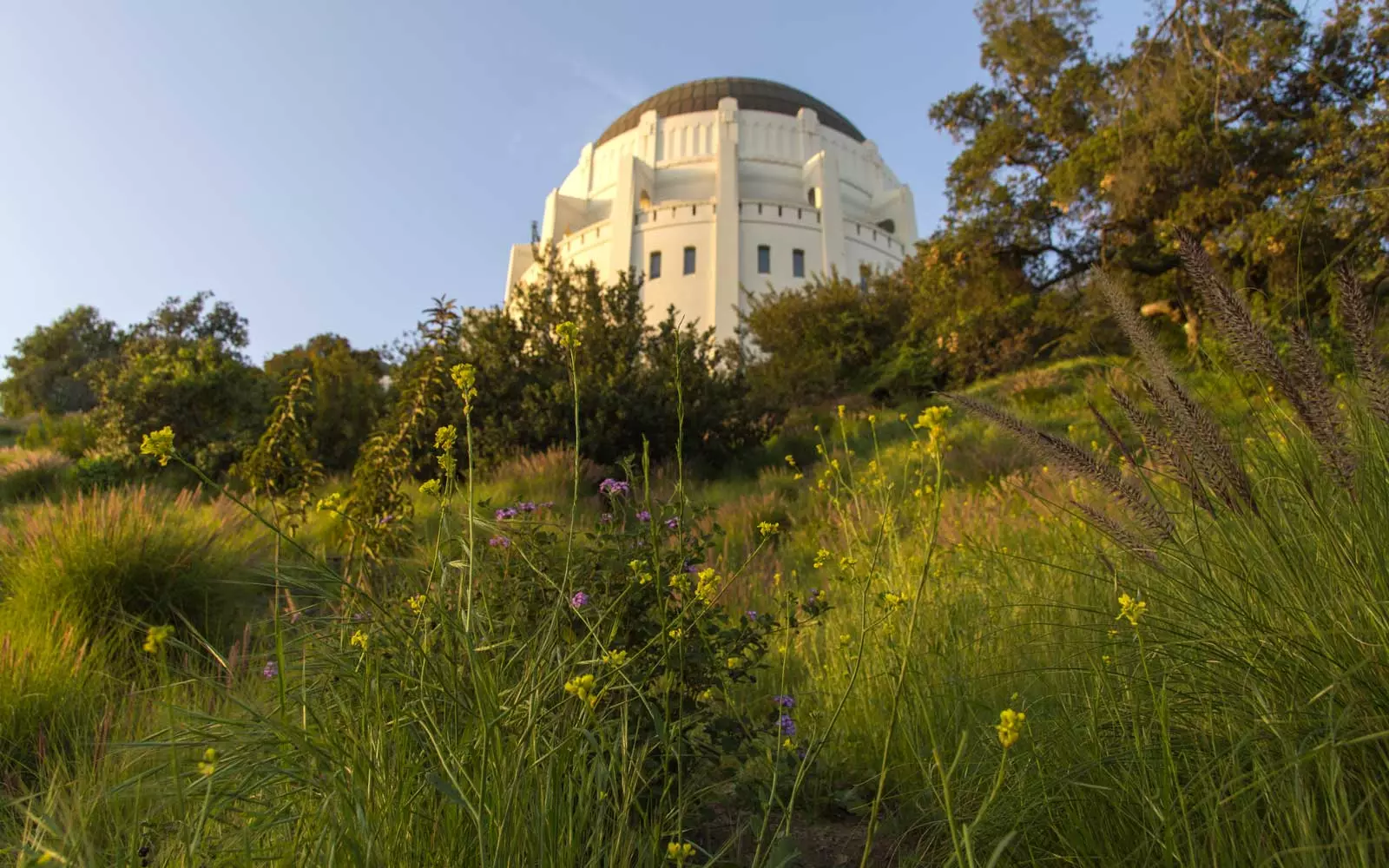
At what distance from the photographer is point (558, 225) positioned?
1628 inches

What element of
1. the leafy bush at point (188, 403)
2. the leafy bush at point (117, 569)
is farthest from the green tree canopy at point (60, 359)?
the leafy bush at point (117, 569)

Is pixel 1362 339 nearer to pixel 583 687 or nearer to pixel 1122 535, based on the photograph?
pixel 1122 535

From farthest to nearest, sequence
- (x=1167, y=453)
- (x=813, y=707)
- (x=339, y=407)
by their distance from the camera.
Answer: (x=339, y=407)
(x=813, y=707)
(x=1167, y=453)

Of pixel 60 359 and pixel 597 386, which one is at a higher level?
pixel 60 359

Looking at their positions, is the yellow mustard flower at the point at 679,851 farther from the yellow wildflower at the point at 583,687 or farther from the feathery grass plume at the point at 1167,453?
the feathery grass plume at the point at 1167,453

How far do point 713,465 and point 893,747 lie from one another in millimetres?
9381

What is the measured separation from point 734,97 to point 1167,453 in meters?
46.5

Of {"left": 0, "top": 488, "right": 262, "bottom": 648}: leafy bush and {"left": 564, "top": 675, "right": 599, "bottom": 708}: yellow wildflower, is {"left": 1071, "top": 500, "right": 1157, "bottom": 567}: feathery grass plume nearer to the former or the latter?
{"left": 564, "top": 675, "right": 599, "bottom": 708}: yellow wildflower

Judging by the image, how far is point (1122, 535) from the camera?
1.71m

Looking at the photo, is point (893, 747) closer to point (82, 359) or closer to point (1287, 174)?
point (1287, 174)

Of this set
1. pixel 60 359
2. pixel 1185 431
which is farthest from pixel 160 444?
pixel 60 359

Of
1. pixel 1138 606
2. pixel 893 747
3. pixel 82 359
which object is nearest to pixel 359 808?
pixel 1138 606

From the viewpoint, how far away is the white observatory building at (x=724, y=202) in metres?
36.5

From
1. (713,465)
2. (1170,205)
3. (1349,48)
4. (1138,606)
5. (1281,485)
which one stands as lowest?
(1138,606)
